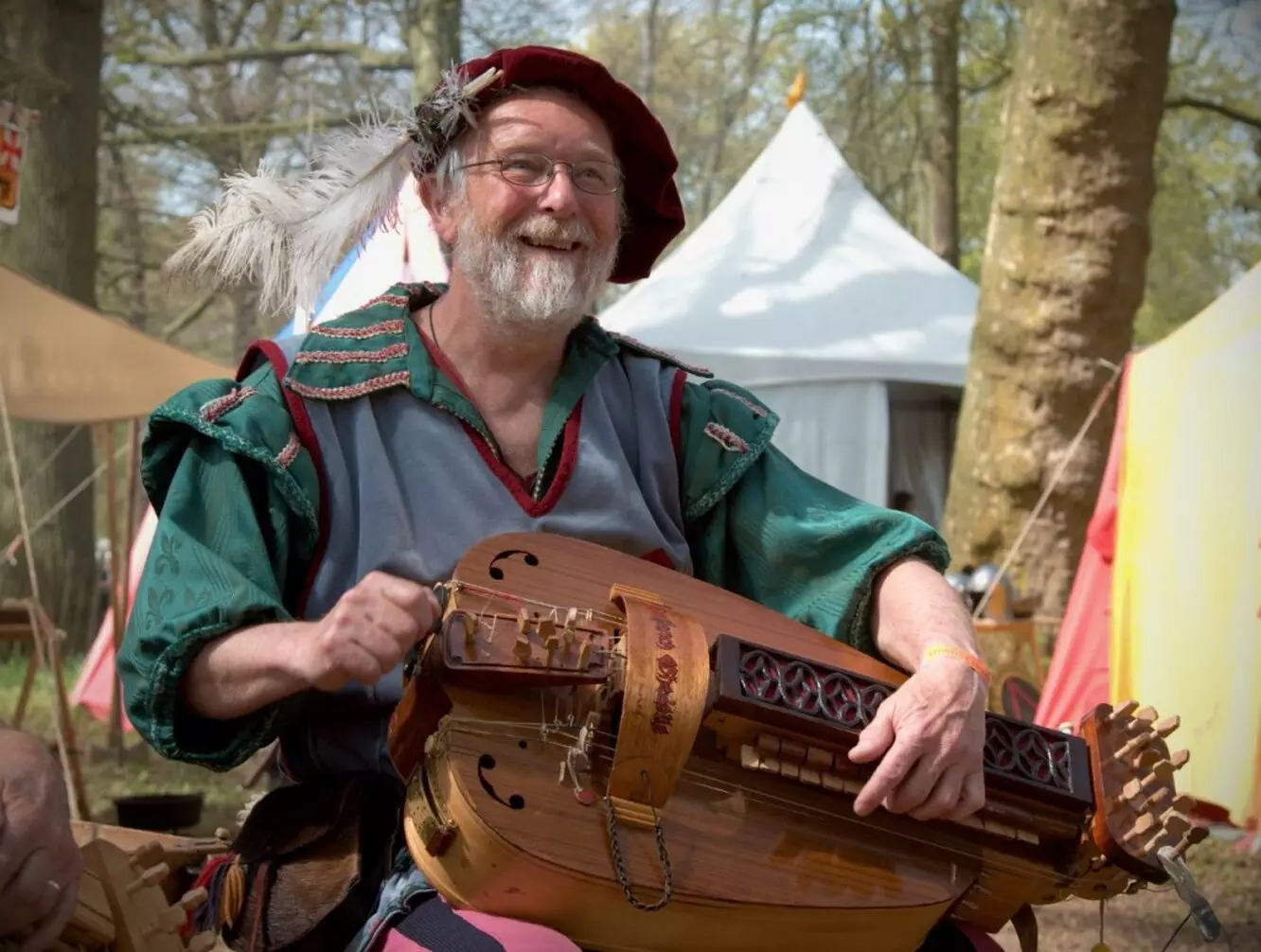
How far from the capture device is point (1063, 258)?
18.3 ft

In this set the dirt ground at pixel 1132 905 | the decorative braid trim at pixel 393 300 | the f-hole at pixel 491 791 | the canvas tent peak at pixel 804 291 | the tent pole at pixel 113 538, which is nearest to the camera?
the f-hole at pixel 491 791

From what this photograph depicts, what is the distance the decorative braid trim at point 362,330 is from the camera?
1763 millimetres

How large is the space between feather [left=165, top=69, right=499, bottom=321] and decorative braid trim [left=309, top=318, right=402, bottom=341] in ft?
0.75

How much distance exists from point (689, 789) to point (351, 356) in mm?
719

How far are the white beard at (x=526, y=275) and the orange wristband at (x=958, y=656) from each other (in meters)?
0.64

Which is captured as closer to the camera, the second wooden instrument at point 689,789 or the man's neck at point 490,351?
the second wooden instrument at point 689,789

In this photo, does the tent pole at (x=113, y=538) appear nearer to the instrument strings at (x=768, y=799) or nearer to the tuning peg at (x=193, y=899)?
the tuning peg at (x=193, y=899)

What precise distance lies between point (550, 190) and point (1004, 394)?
428cm

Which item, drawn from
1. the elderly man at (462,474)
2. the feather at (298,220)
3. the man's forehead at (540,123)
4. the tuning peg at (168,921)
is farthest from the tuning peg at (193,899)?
Answer: the man's forehead at (540,123)

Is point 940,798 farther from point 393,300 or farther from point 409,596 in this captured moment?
point 393,300

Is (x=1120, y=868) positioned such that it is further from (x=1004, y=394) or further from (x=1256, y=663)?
(x=1004, y=394)

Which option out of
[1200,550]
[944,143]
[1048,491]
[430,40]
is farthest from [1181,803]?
[944,143]

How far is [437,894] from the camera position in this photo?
53.4 inches

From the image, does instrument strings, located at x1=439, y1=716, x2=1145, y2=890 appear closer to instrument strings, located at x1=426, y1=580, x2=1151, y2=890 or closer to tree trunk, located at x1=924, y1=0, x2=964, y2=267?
instrument strings, located at x1=426, y1=580, x2=1151, y2=890
